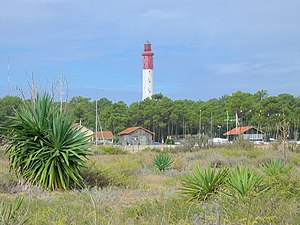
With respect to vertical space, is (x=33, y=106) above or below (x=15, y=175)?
above

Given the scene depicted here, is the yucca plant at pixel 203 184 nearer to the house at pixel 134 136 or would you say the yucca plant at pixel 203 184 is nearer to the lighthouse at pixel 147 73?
the house at pixel 134 136

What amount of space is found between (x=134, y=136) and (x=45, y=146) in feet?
171

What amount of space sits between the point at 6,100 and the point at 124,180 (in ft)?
165

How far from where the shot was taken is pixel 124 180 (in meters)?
15.1

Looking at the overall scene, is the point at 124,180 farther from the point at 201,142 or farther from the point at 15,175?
the point at 201,142

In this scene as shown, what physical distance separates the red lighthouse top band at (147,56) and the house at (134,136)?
25670 millimetres

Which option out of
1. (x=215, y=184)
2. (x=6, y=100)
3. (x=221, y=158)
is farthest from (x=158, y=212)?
(x=6, y=100)

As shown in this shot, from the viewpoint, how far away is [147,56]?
299 ft

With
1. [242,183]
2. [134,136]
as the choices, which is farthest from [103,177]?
[134,136]

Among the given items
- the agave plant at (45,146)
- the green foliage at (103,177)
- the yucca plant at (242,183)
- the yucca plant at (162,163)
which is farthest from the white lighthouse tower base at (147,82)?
the yucca plant at (242,183)

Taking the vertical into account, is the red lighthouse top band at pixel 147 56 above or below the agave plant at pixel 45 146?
above

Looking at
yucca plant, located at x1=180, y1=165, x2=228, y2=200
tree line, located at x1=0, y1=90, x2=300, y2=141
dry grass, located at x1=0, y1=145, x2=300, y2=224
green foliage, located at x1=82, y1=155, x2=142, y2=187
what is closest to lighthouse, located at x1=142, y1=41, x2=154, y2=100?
tree line, located at x1=0, y1=90, x2=300, y2=141

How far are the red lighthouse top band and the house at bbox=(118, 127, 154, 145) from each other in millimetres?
25670

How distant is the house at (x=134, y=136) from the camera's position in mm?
64312
